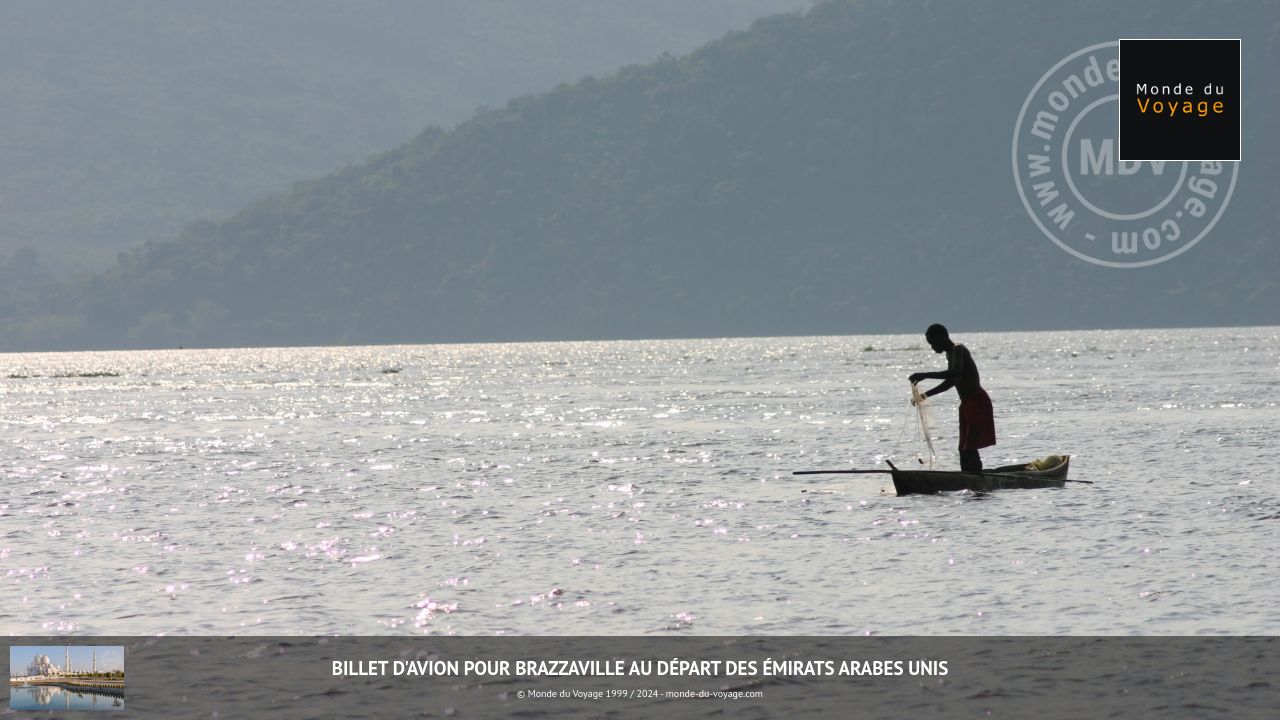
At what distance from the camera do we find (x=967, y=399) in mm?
28781

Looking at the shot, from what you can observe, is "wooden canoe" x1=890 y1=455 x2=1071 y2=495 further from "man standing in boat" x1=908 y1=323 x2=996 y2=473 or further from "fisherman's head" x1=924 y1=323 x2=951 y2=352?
"fisherman's head" x1=924 y1=323 x2=951 y2=352

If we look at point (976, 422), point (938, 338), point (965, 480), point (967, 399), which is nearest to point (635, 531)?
point (938, 338)

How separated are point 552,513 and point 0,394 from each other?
94.9 m

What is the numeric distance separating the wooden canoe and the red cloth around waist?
2.41 feet

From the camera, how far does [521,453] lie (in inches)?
1838

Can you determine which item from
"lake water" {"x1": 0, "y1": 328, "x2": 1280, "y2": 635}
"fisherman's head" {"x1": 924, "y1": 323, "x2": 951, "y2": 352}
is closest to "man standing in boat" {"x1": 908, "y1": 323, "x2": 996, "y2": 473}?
"fisherman's head" {"x1": 924, "y1": 323, "x2": 951, "y2": 352}

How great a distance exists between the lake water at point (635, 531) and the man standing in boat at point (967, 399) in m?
1.01

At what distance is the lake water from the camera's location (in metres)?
18.7

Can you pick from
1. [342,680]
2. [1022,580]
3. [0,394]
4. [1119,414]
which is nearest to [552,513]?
[1022,580]

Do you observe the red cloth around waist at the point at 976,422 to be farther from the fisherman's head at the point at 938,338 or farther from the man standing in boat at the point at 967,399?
the fisherman's head at the point at 938,338

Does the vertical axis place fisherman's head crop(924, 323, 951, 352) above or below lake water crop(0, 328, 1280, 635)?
above

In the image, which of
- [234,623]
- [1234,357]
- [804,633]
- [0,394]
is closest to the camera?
[804,633]

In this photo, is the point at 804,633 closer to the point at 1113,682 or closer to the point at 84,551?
the point at 1113,682

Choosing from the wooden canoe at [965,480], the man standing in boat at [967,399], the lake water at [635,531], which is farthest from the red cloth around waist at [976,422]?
the lake water at [635,531]
